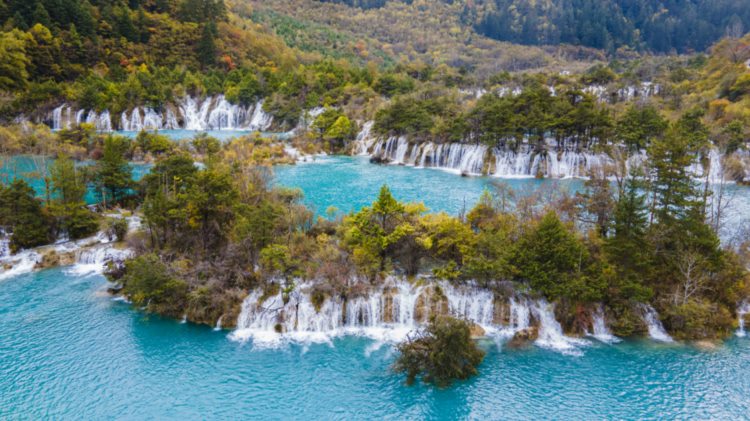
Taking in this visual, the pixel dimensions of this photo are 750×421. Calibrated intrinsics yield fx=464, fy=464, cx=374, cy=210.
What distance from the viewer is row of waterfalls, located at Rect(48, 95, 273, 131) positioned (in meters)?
71.6

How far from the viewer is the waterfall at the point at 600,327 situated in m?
21.7

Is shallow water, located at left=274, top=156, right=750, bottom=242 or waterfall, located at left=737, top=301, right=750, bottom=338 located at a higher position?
shallow water, located at left=274, top=156, right=750, bottom=242

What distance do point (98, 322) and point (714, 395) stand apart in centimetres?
2705

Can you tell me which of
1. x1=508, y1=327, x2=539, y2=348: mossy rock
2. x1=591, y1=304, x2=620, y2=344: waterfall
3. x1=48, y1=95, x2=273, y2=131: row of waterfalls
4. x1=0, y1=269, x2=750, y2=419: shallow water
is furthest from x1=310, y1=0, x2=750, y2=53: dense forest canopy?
x1=508, y1=327, x2=539, y2=348: mossy rock

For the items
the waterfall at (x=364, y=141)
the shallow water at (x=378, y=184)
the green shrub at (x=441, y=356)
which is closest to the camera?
the green shrub at (x=441, y=356)

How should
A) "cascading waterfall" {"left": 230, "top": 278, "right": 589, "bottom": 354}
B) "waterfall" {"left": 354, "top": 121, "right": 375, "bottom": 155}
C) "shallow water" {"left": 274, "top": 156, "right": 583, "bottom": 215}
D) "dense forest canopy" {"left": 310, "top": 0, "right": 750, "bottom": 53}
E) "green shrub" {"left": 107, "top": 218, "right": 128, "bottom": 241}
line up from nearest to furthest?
"cascading waterfall" {"left": 230, "top": 278, "right": 589, "bottom": 354} → "green shrub" {"left": 107, "top": 218, "right": 128, "bottom": 241} → "shallow water" {"left": 274, "top": 156, "right": 583, "bottom": 215} → "waterfall" {"left": 354, "top": 121, "right": 375, "bottom": 155} → "dense forest canopy" {"left": 310, "top": 0, "right": 750, "bottom": 53}

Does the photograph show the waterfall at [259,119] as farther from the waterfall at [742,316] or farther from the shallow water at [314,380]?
Result: the waterfall at [742,316]

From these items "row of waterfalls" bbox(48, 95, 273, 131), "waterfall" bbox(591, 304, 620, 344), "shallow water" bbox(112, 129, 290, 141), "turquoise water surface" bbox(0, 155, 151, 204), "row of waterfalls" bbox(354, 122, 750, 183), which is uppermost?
"row of waterfalls" bbox(48, 95, 273, 131)

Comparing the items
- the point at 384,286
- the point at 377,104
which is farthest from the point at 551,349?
the point at 377,104

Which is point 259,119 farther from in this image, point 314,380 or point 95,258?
point 314,380

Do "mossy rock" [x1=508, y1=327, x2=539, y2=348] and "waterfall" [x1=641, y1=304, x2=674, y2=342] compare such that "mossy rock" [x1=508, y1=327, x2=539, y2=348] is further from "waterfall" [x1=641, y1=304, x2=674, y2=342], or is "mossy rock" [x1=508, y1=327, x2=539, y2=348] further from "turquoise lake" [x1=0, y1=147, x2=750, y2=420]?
"waterfall" [x1=641, y1=304, x2=674, y2=342]

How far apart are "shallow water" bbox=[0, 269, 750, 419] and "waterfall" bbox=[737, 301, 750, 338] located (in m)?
A: 0.74

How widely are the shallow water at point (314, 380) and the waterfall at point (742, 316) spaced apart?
2.43ft

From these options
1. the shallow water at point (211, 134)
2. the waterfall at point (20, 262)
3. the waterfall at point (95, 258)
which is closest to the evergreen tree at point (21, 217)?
the waterfall at point (20, 262)
